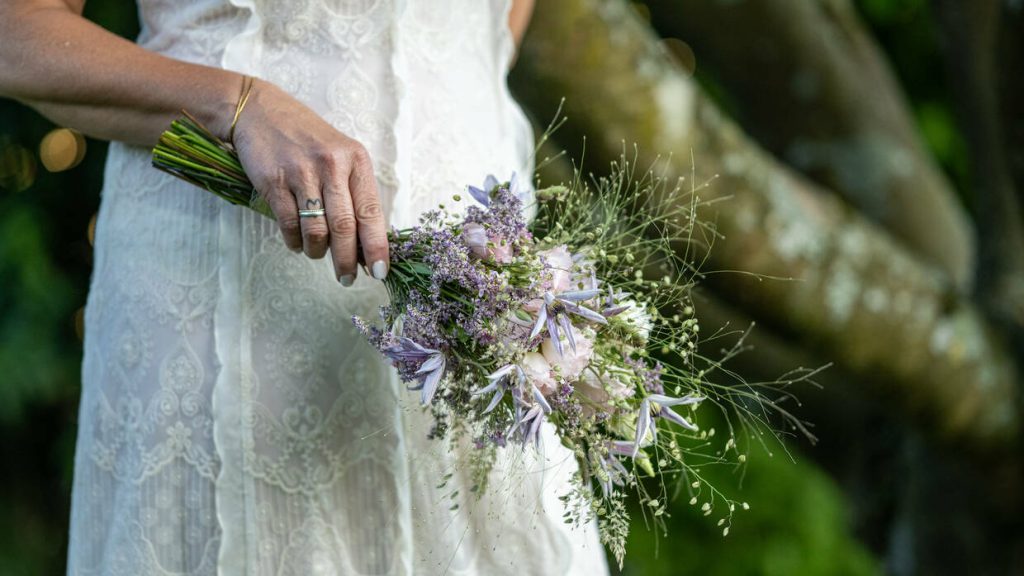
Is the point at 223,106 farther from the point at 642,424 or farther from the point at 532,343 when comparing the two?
the point at 642,424

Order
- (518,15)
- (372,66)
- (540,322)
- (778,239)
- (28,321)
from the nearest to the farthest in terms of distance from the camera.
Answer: (540,322)
(372,66)
(518,15)
(778,239)
(28,321)

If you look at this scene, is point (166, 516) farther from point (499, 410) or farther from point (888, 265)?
point (888, 265)

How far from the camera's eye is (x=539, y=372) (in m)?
1.25

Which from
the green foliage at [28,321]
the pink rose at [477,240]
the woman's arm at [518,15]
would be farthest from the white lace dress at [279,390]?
the green foliage at [28,321]

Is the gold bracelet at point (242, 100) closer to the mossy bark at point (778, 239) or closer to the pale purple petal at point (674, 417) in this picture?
the pale purple petal at point (674, 417)

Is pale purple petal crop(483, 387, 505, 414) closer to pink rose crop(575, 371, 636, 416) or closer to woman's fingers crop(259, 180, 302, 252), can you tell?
pink rose crop(575, 371, 636, 416)

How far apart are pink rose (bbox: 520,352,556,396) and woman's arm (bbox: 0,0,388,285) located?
0.74ft

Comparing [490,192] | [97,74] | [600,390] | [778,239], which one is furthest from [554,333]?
[778,239]

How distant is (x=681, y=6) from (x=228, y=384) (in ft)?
8.15

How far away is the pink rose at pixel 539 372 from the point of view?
1.25 meters

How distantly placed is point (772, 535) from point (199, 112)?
191 inches

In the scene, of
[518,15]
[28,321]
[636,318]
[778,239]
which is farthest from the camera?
[28,321]

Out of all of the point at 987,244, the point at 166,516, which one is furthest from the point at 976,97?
the point at 166,516

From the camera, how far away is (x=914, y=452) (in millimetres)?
3756
